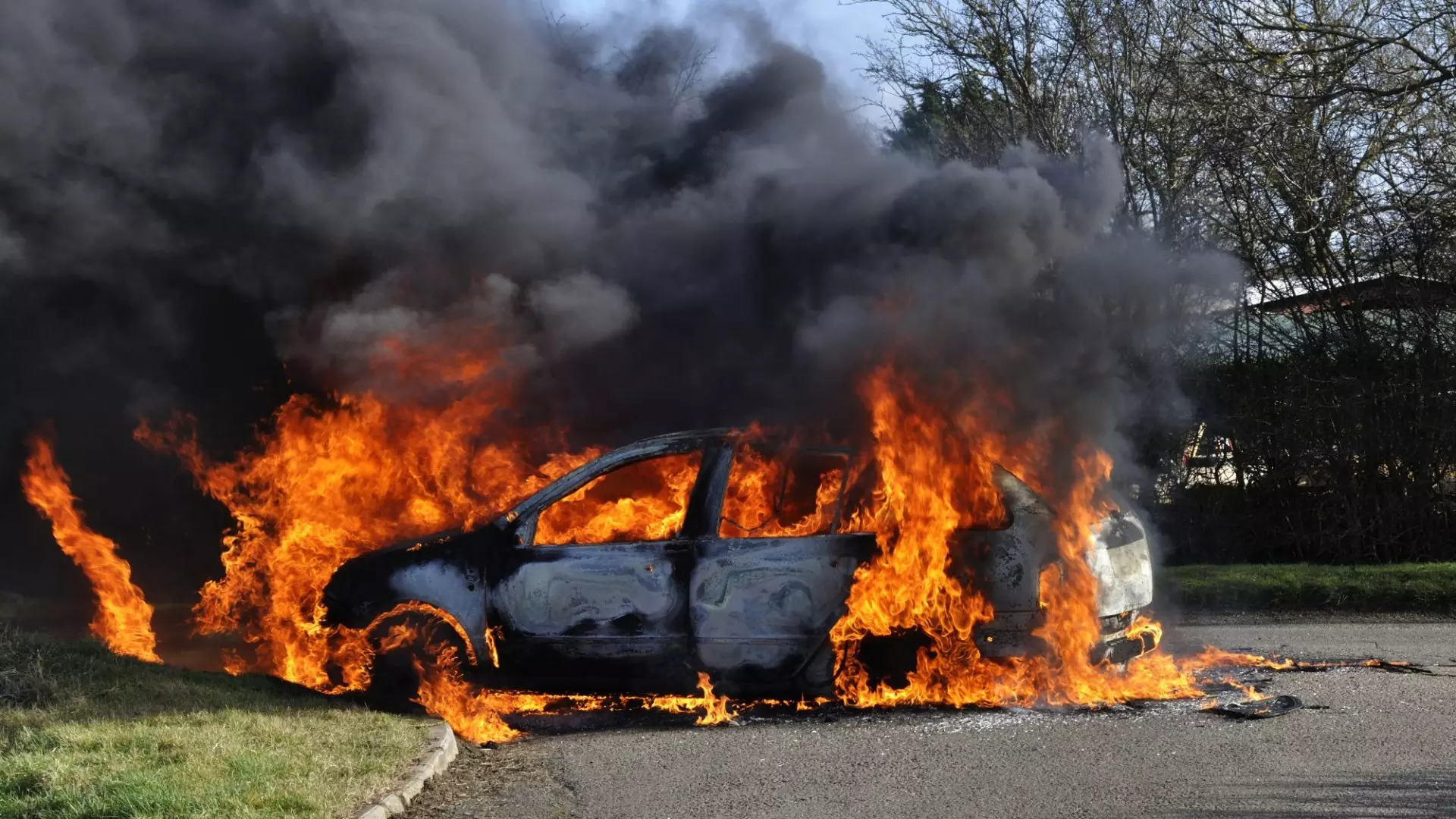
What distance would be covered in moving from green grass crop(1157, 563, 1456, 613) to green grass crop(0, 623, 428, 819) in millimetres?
7324

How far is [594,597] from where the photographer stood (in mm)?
Answer: 6949

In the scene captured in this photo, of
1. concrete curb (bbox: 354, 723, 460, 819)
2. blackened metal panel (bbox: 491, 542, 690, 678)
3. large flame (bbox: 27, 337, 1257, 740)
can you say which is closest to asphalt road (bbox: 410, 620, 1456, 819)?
concrete curb (bbox: 354, 723, 460, 819)

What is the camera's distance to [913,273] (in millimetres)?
7934

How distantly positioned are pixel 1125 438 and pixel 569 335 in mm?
6187

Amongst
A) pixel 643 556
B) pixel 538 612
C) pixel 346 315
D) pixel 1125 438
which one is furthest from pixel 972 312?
pixel 1125 438

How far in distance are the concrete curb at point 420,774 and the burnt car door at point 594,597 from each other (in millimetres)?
786

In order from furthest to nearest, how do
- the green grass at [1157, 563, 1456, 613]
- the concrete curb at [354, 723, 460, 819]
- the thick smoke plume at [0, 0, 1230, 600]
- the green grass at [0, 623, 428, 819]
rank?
the green grass at [1157, 563, 1456, 613] → the thick smoke plume at [0, 0, 1230, 600] → the concrete curb at [354, 723, 460, 819] → the green grass at [0, 623, 428, 819]

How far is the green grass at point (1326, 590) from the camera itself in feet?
34.7

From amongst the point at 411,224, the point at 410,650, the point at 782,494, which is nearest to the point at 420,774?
the point at 410,650

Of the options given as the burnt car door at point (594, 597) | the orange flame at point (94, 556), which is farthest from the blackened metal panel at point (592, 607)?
the orange flame at point (94, 556)

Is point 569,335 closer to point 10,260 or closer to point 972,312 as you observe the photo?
point 972,312

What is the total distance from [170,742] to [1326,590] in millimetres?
9159

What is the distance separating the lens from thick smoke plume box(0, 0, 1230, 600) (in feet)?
28.2

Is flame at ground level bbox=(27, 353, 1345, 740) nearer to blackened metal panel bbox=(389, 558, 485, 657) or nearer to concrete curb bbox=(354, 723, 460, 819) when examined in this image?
blackened metal panel bbox=(389, 558, 485, 657)
